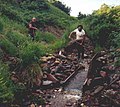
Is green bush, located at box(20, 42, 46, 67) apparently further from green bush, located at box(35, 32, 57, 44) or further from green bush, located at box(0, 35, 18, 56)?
green bush, located at box(35, 32, 57, 44)

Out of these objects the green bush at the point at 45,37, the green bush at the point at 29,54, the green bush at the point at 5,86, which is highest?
the green bush at the point at 45,37

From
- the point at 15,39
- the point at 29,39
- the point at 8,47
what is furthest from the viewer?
the point at 29,39

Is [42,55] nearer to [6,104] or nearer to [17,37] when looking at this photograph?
[17,37]

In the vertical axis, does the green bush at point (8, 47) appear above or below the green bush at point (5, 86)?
above

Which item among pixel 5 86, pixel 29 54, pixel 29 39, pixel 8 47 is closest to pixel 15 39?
pixel 8 47

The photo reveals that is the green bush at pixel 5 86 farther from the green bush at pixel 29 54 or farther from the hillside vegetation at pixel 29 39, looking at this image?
the green bush at pixel 29 54

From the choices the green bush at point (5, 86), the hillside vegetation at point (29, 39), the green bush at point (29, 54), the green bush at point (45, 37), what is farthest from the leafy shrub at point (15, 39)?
the green bush at point (45, 37)

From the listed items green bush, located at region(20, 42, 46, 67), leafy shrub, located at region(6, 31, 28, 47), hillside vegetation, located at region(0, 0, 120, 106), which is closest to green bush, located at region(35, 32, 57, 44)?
hillside vegetation, located at region(0, 0, 120, 106)

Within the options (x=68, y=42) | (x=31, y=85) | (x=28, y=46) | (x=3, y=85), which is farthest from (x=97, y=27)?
(x=3, y=85)

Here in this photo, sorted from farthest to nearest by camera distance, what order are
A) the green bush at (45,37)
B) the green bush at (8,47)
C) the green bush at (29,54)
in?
the green bush at (45,37)
the green bush at (8,47)
the green bush at (29,54)

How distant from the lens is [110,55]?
15.3 metres

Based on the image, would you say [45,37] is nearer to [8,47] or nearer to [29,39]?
[29,39]

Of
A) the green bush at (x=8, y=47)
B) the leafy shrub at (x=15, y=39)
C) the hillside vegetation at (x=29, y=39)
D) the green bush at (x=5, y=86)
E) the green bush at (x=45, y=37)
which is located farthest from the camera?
the green bush at (x=45, y=37)

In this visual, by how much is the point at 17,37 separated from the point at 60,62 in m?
2.12
